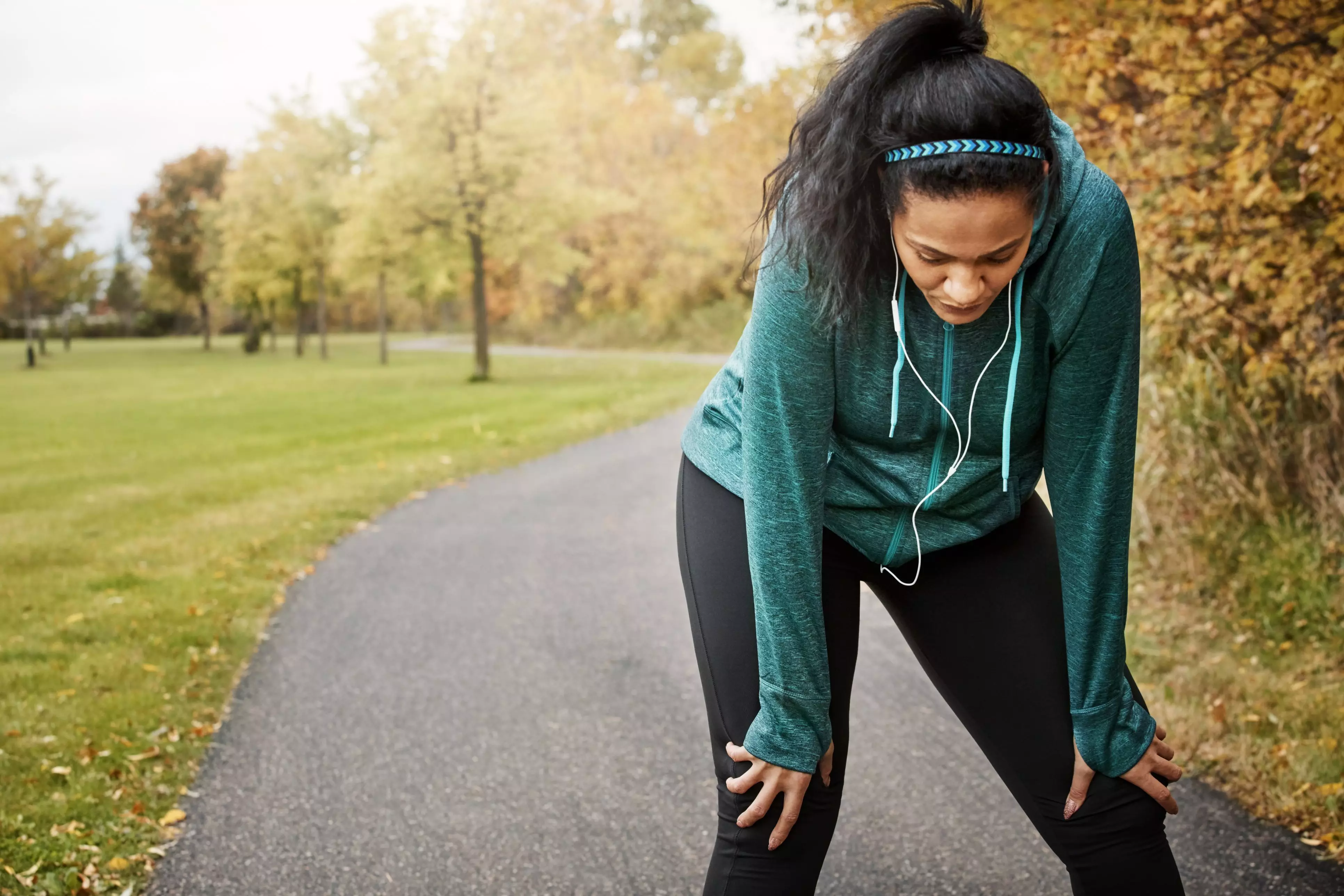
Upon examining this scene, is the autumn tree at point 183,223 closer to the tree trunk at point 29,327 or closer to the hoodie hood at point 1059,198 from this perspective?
the tree trunk at point 29,327

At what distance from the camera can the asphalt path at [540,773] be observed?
292 centimetres

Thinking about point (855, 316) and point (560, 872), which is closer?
point (855, 316)

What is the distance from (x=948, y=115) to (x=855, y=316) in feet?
1.05

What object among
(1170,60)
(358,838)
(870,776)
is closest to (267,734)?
(358,838)

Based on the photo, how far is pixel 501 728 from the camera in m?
4.00

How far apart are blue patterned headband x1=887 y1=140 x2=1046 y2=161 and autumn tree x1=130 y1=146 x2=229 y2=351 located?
45.1 m

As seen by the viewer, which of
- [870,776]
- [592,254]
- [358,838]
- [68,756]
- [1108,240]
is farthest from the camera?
[592,254]

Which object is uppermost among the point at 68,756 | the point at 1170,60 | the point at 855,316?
the point at 1170,60

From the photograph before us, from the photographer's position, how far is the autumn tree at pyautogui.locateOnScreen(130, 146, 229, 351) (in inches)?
1716

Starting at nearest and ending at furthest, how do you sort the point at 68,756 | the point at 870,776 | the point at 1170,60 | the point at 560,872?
the point at 560,872 → the point at 870,776 → the point at 68,756 → the point at 1170,60

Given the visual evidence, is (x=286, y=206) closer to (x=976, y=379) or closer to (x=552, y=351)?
(x=552, y=351)

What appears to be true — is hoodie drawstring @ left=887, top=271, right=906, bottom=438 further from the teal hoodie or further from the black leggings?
the black leggings

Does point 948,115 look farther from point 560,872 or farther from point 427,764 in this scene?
point 427,764

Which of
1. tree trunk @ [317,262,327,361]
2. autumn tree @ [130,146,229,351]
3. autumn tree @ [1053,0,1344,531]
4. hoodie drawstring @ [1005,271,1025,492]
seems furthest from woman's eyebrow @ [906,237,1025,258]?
autumn tree @ [130,146,229,351]
